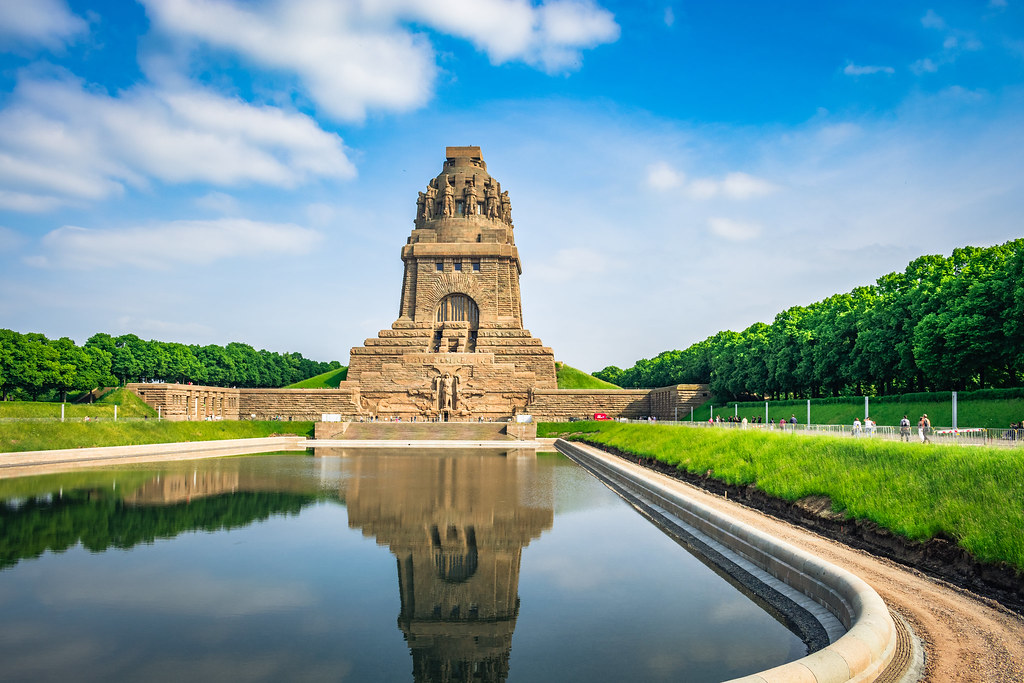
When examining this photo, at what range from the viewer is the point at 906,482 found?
10.9 meters

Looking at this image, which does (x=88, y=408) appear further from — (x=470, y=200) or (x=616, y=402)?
(x=616, y=402)

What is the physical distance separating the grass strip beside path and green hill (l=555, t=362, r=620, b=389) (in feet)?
96.8

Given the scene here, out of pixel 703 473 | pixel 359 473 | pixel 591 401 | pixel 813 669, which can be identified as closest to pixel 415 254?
pixel 591 401

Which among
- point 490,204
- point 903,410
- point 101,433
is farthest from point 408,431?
point 490,204

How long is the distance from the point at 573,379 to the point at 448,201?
2049cm

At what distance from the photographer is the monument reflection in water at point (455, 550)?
6.56 meters

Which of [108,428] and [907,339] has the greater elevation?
[907,339]

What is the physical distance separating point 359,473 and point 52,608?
47.3 feet

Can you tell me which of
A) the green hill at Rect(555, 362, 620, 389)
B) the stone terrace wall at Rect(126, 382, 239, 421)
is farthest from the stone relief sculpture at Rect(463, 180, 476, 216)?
the stone terrace wall at Rect(126, 382, 239, 421)

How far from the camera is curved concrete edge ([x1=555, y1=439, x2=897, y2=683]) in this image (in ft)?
17.4

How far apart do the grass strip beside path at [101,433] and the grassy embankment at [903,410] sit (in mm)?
33029

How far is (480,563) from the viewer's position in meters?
9.67

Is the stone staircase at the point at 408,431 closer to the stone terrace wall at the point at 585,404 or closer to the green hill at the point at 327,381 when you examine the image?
the stone terrace wall at the point at 585,404

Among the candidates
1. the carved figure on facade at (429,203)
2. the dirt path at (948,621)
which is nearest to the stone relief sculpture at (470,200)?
the carved figure on facade at (429,203)
